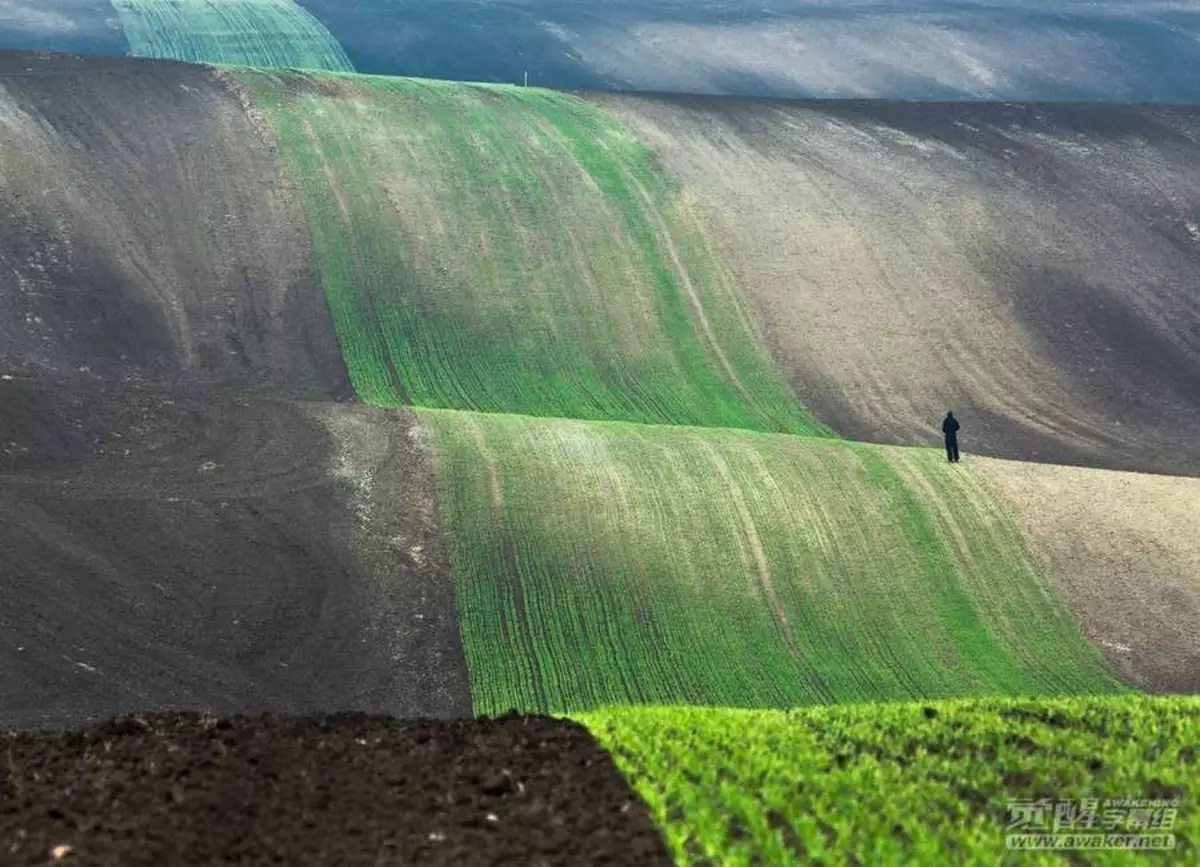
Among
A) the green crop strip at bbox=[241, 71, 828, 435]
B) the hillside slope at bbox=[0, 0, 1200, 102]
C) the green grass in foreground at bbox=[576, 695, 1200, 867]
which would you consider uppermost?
the green grass in foreground at bbox=[576, 695, 1200, 867]

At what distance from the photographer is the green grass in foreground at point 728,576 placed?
28.0 m

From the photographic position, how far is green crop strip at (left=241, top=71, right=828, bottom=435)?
44344 mm

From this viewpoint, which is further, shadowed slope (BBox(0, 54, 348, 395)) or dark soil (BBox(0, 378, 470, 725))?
shadowed slope (BBox(0, 54, 348, 395))

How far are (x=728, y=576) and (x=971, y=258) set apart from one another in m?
25.1

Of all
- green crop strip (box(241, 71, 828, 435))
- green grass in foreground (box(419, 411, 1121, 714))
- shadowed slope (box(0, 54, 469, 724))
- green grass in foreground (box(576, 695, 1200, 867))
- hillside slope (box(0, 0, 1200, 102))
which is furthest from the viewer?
hillside slope (box(0, 0, 1200, 102))

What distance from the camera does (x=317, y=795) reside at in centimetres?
1505

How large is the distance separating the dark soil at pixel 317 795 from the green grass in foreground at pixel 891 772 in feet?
2.40

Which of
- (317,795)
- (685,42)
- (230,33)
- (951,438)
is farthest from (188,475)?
(685,42)

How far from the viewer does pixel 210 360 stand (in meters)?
43.0

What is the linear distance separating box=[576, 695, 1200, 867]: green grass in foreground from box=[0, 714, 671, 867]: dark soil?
0.73 m

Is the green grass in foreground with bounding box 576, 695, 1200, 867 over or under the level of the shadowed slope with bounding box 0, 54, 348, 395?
over

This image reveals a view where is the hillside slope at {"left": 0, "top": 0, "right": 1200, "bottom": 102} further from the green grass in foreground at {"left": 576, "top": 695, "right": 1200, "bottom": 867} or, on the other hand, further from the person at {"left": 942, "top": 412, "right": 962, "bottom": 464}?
the green grass in foreground at {"left": 576, "top": 695, "right": 1200, "bottom": 867}

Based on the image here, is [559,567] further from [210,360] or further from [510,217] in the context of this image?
[510,217]

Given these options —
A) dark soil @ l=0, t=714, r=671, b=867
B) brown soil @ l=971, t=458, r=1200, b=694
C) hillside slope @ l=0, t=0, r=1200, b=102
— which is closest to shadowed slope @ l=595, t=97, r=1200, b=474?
brown soil @ l=971, t=458, r=1200, b=694
